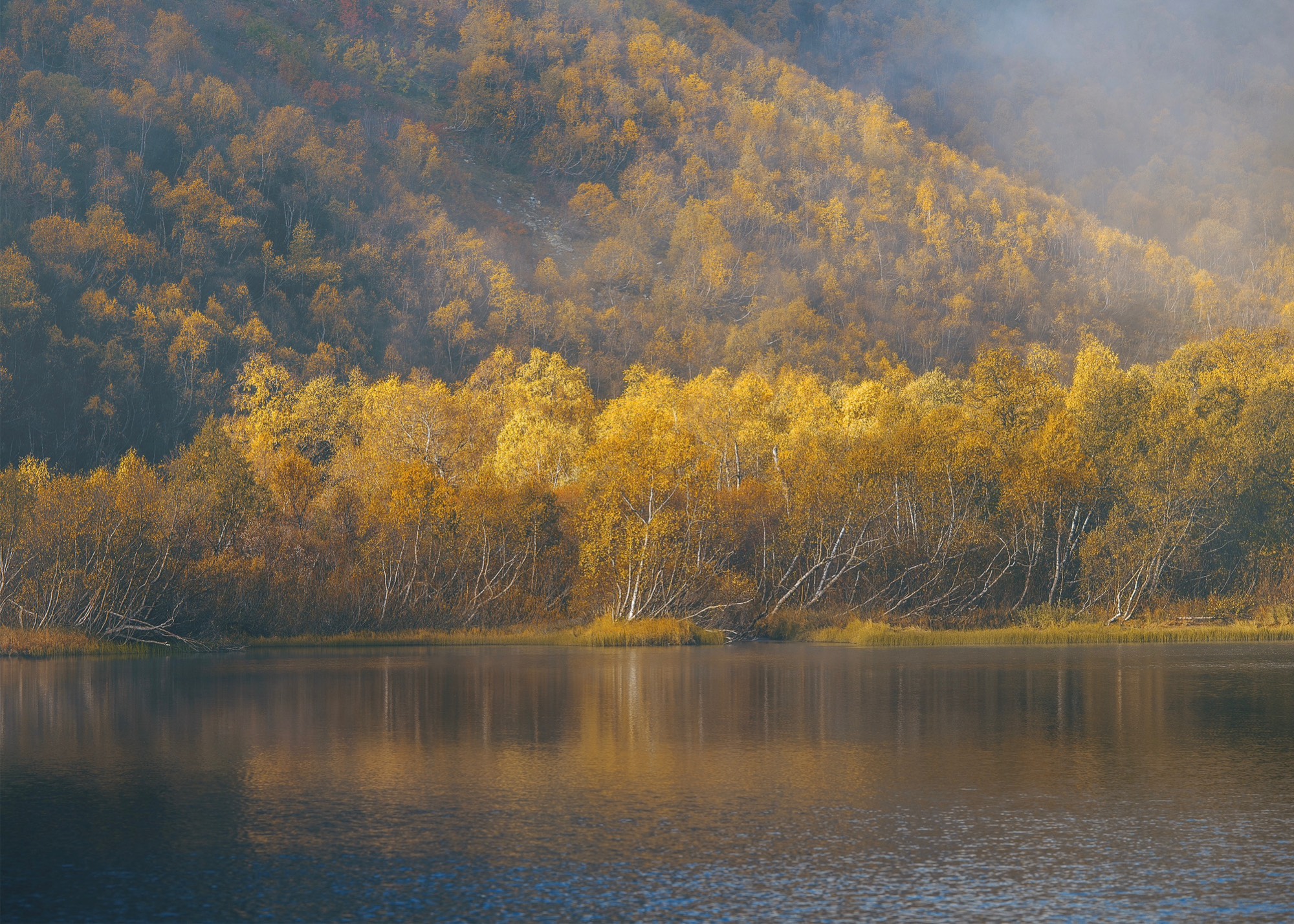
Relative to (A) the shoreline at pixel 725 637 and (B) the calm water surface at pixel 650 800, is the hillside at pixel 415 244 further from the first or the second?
(B) the calm water surface at pixel 650 800

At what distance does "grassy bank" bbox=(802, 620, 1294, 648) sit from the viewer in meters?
59.9

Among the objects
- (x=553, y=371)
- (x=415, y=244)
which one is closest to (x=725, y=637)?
(x=553, y=371)

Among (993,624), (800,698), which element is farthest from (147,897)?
(993,624)

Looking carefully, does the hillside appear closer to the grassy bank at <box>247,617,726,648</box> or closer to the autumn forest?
the autumn forest

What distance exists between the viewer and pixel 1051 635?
61.5 metres

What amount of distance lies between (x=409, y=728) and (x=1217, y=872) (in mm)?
18430

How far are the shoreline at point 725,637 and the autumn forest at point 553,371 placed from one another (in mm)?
1319

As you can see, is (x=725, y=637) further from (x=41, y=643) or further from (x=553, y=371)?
(x=553, y=371)

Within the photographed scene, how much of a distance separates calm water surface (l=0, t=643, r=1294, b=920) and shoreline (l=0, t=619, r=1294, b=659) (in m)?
17.9

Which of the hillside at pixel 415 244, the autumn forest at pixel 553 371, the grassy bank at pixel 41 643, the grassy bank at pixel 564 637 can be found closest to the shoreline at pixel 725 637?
the grassy bank at pixel 564 637

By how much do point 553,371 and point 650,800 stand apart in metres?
88.5

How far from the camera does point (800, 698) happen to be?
3697 centimetres

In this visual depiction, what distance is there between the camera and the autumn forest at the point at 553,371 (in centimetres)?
6181

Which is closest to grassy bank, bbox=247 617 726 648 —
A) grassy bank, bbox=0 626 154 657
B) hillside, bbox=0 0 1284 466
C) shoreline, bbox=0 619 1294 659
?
shoreline, bbox=0 619 1294 659
